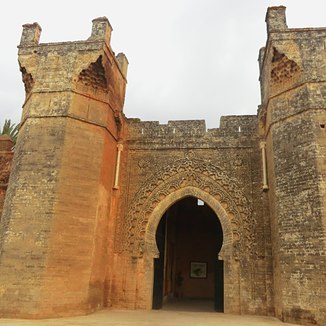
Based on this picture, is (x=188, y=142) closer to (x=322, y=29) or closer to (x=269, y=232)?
(x=269, y=232)

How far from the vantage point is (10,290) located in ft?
25.0

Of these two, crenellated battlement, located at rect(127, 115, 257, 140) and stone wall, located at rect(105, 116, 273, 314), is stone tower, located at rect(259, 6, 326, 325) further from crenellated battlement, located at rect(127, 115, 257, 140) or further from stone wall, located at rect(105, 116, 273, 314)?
crenellated battlement, located at rect(127, 115, 257, 140)

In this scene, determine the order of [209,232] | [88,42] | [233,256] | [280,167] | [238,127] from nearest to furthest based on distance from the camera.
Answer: [280,167] → [233,256] → [88,42] → [238,127] → [209,232]

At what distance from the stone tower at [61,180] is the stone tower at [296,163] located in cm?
471

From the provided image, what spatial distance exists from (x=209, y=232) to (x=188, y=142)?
8.27 meters

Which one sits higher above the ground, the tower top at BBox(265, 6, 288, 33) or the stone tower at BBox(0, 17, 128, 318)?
the tower top at BBox(265, 6, 288, 33)

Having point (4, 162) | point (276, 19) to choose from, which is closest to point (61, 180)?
point (4, 162)

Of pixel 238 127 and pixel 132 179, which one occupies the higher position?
pixel 238 127

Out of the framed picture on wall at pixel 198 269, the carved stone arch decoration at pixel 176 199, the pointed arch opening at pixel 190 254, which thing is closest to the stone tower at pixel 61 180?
the carved stone arch decoration at pixel 176 199

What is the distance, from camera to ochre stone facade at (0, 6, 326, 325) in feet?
25.3

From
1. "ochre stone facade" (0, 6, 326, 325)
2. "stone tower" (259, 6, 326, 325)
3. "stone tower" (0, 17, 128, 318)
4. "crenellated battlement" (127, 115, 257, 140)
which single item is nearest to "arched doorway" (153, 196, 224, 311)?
"ochre stone facade" (0, 6, 326, 325)

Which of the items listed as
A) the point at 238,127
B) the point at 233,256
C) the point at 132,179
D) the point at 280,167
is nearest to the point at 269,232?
the point at 233,256

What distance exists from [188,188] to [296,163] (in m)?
3.28

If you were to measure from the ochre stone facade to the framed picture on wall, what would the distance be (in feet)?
21.3
